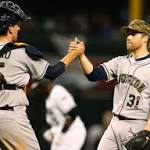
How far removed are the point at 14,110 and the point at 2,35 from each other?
0.63m

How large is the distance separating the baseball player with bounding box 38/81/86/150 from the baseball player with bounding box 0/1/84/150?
2.72 metres

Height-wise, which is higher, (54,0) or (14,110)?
(54,0)

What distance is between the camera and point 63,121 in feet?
34.2

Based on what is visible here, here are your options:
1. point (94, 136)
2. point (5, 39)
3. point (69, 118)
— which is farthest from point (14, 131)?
point (94, 136)

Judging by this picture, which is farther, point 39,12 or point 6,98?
point 39,12

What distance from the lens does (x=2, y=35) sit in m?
7.60

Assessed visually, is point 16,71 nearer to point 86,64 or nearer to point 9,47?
point 9,47

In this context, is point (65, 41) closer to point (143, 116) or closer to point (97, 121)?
point (97, 121)

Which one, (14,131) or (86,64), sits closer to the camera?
(14,131)

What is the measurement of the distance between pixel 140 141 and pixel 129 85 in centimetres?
52

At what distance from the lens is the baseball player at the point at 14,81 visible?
7465 millimetres

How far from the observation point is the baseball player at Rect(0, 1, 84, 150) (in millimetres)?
7465

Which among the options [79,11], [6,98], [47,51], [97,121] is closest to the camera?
[6,98]

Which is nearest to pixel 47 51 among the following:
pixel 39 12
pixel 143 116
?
pixel 39 12
